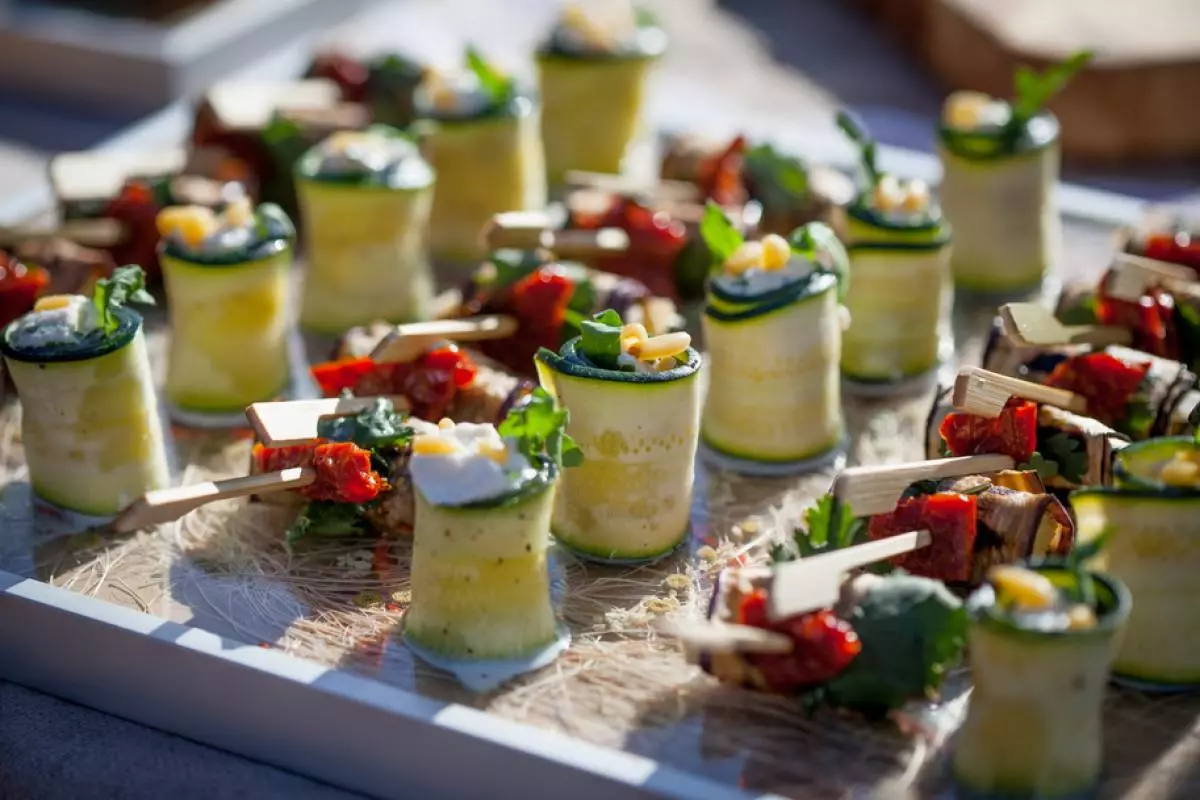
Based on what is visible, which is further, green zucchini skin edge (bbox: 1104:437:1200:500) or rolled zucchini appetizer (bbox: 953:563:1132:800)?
green zucchini skin edge (bbox: 1104:437:1200:500)

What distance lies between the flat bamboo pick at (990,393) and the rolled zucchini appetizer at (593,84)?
186 cm

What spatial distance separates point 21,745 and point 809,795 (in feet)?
4.35

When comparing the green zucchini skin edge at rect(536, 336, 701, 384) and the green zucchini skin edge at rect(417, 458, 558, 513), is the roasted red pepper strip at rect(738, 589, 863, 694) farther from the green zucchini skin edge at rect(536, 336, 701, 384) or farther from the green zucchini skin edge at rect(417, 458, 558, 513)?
the green zucchini skin edge at rect(536, 336, 701, 384)

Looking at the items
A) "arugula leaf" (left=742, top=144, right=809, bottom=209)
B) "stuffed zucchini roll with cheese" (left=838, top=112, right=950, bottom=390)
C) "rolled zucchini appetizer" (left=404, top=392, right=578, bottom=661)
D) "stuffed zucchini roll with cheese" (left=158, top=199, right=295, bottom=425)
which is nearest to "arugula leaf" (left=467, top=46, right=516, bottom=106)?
"arugula leaf" (left=742, top=144, right=809, bottom=209)

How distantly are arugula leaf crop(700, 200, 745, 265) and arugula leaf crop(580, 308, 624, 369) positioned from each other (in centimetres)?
48

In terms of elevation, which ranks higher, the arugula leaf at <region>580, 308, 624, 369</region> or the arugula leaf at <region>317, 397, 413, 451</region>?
the arugula leaf at <region>580, 308, 624, 369</region>

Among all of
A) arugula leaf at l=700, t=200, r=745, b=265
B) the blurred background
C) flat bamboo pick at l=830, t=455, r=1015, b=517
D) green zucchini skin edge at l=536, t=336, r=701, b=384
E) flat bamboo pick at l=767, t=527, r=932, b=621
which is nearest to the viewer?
flat bamboo pick at l=767, t=527, r=932, b=621

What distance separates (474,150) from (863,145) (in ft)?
3.31

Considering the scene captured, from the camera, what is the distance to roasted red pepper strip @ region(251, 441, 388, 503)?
301 centimetres

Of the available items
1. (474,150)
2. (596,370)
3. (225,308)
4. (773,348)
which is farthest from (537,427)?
(474,150)

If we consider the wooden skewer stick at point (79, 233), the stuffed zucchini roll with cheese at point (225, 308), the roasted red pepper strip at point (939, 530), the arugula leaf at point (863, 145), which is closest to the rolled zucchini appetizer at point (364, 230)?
the stuffed zucchini roll with cheese at point (225, 308)

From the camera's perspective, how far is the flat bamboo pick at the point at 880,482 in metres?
2.77

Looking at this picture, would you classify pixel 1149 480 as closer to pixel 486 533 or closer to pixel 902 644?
pixel 902 644

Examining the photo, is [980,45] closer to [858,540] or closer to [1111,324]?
[1111,324]
